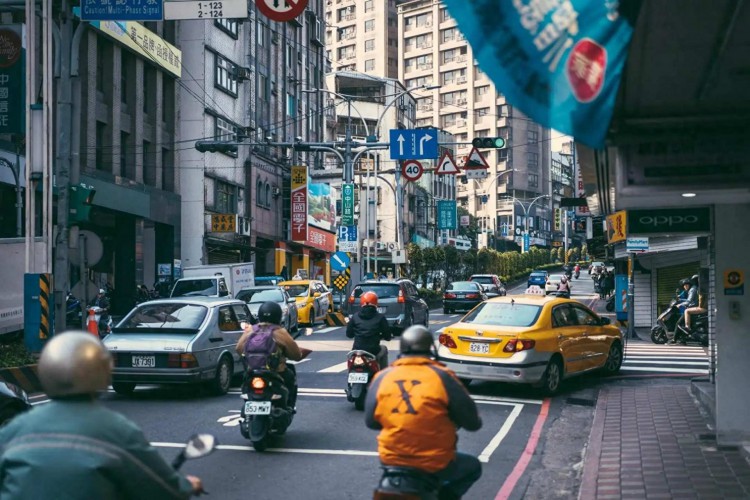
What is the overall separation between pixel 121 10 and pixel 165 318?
5274 mm

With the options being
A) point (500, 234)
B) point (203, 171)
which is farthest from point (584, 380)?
point (500, 234)

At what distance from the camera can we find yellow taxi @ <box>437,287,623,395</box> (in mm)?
13750

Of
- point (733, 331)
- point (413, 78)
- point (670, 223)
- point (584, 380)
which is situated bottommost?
point (584, 380)

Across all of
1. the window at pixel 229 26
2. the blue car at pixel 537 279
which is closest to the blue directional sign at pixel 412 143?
the window at pixel 229 26

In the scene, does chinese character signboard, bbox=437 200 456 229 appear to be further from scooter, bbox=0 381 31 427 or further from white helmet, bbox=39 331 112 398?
white helmet, bbox=39 331 112 398

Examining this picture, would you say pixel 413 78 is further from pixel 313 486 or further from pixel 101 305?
pixel 313 486

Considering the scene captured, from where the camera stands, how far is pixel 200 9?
50.2 ft

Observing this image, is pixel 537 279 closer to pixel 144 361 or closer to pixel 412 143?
pixel 412 143

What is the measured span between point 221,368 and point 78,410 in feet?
35.2

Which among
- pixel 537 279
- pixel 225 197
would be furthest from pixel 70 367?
pixel 537 279

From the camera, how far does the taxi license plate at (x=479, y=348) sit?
45.8 feet

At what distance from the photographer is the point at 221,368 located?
1407 centimetres

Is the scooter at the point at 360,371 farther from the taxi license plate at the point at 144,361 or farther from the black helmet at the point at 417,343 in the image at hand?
the black helmet at the point at 417,343

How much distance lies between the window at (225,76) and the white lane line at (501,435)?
36.9 metres
